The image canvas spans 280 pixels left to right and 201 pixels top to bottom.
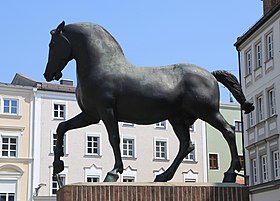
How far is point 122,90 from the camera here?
28.2ft

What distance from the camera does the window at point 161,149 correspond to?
53434 mm

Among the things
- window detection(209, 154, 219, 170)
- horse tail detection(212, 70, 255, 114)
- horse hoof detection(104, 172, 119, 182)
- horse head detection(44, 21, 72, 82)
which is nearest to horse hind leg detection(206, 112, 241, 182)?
horse tail detection(212, 70, 255, 114)

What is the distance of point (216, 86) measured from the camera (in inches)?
359

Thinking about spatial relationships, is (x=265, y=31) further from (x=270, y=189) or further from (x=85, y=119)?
(x=85, y=119)

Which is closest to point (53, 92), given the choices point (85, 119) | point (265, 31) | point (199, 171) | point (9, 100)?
point (9, 100)

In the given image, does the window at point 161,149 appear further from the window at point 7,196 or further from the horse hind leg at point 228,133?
the horse hind leg at point 228,133

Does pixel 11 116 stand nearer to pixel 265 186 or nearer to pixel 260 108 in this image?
pixel 260 108

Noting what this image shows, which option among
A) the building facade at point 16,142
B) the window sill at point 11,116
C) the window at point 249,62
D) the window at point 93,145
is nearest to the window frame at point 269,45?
the window at point 249,62

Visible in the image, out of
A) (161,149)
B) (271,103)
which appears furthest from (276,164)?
(161,149)

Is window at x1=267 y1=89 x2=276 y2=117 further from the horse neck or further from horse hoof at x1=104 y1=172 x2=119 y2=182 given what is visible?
horse hoof at x1=104 y1=172 x2=119 y2=182

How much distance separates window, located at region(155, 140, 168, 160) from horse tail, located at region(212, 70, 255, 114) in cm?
4422

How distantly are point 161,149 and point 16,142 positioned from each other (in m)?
12.4

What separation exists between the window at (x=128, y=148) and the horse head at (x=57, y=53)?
140 ft

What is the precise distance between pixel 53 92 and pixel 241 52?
15.4 metres
